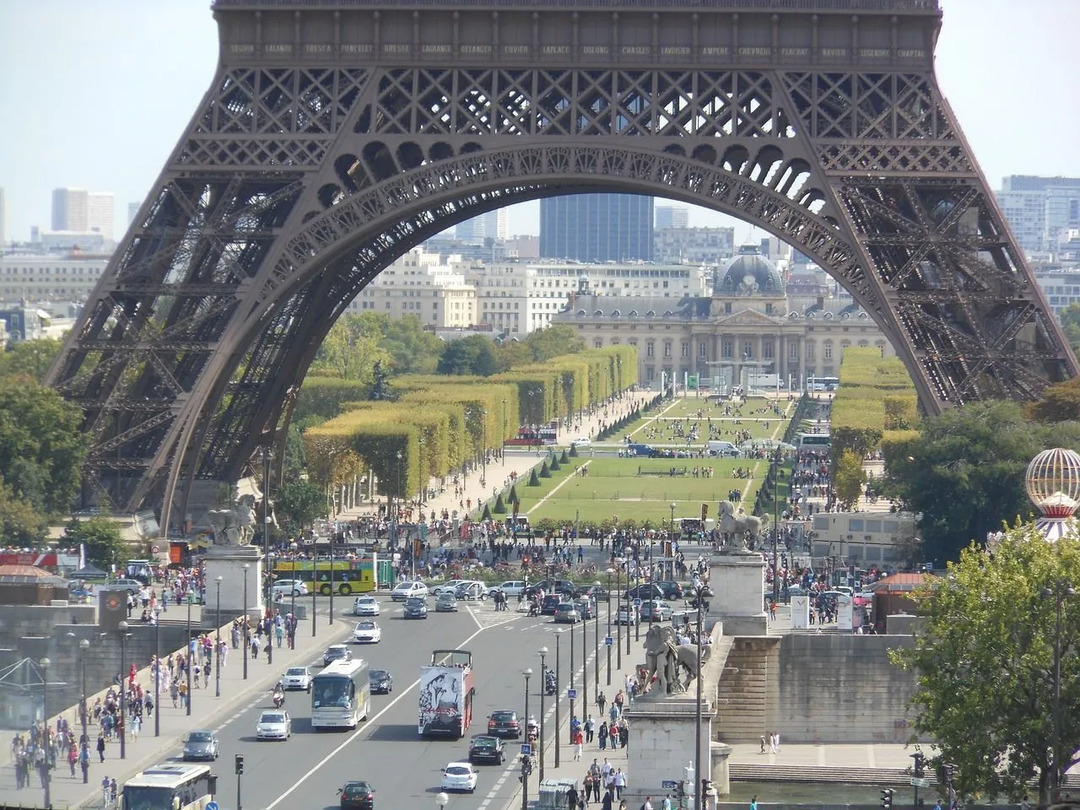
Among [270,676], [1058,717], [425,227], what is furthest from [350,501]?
[1058,717]

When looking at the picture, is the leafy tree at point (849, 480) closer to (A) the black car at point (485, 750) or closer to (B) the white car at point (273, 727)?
(B) the white car at point (273, 727)

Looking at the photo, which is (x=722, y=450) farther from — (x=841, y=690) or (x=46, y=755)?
(x=46, y=755)

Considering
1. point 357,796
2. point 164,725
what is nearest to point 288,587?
point 164,725

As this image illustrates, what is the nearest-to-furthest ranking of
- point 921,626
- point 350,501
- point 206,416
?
point 921,626, point 206,416, point 350,501

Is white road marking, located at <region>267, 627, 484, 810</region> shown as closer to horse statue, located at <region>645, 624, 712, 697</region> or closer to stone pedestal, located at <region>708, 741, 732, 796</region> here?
stone pedestal, located at <region>708, 741, 732, 796</region>

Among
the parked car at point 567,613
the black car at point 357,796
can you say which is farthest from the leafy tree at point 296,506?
the black car at point 357,796

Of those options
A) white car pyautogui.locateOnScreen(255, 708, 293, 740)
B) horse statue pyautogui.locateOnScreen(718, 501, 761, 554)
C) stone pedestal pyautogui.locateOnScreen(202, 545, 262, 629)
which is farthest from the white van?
white car pyautogui.locateOnScreen(255, 708, 293, 740)

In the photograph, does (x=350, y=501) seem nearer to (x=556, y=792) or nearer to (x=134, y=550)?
(x=134, y=550)

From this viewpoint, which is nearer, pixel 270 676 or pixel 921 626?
pixel 921 626
